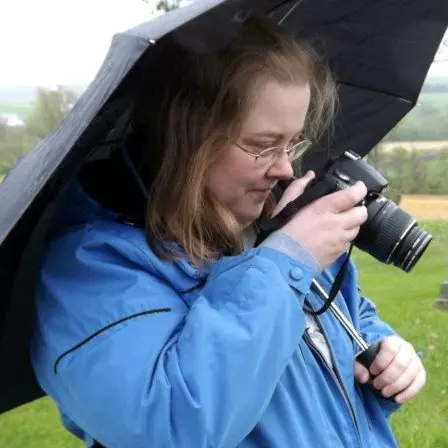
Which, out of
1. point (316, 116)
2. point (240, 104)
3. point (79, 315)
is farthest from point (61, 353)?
point (316, 116)

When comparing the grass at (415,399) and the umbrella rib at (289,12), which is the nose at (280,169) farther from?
the grass at (415,399)

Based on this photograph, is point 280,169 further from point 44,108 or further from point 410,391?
point 44,108

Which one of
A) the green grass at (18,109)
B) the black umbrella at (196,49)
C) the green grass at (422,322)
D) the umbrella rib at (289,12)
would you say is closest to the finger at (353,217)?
the black umbrella at (196,49)

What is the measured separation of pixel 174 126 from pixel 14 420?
10.3 ft

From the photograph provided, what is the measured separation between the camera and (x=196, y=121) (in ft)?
5.67

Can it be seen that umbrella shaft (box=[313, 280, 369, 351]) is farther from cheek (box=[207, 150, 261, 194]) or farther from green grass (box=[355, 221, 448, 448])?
green grass (box=[355, 221, 448, 448])

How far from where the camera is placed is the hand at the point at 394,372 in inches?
70.3

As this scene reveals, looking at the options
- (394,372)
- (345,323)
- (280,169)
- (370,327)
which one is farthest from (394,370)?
(280,169)

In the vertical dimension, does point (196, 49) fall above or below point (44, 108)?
above

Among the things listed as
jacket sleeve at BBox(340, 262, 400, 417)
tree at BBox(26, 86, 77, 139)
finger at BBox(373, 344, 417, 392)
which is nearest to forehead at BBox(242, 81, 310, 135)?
jacket sleeve at BBox(340, 262, 400, 417)

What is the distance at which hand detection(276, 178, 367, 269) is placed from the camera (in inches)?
62.0

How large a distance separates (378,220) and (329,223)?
190mm

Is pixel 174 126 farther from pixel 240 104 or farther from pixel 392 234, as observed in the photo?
pixel 392 234

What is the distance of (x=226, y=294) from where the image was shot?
4.81 ft
